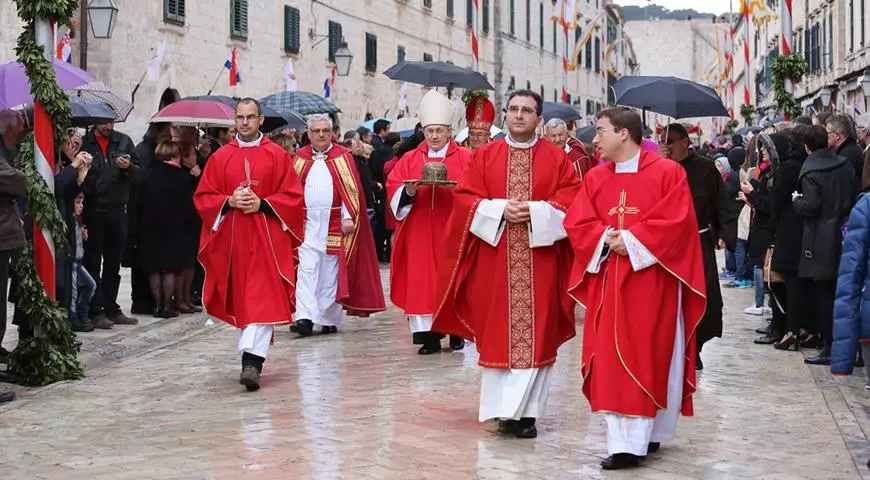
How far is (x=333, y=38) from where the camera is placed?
A: 30531mm

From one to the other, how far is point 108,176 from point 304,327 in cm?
226

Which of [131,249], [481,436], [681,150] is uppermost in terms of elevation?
[681,150]

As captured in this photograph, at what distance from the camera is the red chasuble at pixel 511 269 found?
7652 mm

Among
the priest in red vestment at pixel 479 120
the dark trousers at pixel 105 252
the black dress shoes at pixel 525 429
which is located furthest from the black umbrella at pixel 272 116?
the black dress shoes at pixel 525 429

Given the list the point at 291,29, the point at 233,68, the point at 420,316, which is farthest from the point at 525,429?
the point at 291,29

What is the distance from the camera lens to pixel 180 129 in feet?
45.9

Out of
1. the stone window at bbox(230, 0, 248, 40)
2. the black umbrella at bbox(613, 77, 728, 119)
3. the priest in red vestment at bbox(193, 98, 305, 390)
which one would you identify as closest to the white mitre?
the black umbrella at bbox(613, 77, 728, 119)

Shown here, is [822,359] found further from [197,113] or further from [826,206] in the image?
[197,113]

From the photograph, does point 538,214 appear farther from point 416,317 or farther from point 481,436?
point 416,317

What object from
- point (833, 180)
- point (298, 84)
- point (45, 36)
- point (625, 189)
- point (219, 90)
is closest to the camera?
point (625, 189)

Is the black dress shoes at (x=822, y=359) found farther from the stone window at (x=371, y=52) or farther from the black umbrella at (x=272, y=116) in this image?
the stone window at (x=371, y=52)

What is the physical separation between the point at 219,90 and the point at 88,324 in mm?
13131

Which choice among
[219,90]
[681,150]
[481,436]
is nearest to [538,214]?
[481,436]

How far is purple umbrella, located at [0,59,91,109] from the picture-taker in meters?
9.68
